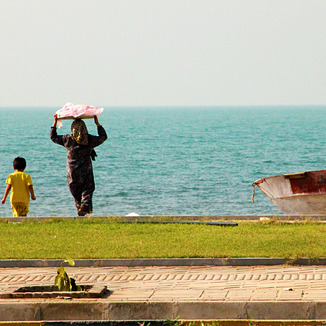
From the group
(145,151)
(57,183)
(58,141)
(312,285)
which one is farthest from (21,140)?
(312,285)

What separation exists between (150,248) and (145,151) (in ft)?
197

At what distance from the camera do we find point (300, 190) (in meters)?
18.8

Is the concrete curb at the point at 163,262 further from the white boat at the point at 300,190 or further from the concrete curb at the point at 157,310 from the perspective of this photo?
the white boat at the point at 300,190

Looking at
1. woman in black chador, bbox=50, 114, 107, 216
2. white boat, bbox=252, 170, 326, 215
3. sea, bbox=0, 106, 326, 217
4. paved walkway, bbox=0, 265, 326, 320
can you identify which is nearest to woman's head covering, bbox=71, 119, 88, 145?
woman in black chador, bbox=50, 114, 107, 216

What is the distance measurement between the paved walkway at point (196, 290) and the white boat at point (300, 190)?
8969 millimetres

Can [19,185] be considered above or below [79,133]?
below

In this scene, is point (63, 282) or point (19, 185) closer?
point (63, 282)

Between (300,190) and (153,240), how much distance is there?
8.09 meters

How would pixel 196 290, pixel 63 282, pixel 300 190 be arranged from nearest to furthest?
Result: pixel 63 282 → pixel 196 290 → pixel 300 190

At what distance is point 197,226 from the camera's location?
1276cm

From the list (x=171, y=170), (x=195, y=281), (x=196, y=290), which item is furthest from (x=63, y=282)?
(x=171, y=170)

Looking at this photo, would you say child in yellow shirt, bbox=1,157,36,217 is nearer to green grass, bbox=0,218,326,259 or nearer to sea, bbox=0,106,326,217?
green grass, bbox=0,218,326,259

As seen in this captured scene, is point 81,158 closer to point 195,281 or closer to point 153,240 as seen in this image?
point 153,240

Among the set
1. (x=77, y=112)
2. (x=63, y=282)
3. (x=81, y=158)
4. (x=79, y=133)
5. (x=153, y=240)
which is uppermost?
(x=77, y=112)
